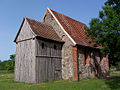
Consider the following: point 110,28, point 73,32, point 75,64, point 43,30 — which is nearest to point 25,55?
point 43,30

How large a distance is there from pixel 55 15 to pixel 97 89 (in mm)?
12417

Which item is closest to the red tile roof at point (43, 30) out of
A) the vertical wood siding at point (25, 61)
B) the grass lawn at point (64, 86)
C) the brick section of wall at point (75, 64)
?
the vertical wood siding at point (25, 61)

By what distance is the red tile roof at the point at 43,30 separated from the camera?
15.4 meters

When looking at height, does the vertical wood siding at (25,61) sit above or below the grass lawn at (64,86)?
above

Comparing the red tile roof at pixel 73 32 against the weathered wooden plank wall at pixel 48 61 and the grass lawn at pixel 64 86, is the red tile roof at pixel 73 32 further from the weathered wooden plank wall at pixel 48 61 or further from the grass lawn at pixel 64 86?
the grass lawn at pixel 64 86

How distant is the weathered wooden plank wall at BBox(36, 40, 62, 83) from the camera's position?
47.4 feet

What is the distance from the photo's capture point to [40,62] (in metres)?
14.6

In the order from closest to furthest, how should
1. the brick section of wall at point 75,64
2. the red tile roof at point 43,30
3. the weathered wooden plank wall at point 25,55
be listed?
the weathered wooden plank wall at point 25,55 → the red tile roof at point 43,30 → the brick section of wall at point 75,64

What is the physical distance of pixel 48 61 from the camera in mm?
15531

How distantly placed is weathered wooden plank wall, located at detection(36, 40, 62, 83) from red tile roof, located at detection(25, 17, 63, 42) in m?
0.72

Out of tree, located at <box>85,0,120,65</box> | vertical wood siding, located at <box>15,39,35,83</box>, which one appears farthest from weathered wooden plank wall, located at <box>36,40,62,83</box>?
tree, located at <box>85,0,120,65</box>

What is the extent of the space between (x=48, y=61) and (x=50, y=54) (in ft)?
3.06

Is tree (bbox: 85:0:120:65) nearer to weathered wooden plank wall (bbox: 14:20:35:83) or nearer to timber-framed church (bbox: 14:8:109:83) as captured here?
timber-framed church (bbox: 14:8:109:83)

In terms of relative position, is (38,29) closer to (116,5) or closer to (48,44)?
(48,44)
